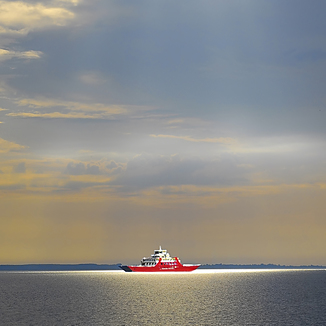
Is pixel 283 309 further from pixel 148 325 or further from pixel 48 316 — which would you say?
pixel 48 316

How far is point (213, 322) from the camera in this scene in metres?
83.4

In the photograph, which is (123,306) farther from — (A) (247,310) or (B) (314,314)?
(B) (314,314)

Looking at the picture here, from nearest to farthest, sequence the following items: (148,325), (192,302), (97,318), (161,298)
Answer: (148,325), (97,318), (192,302), (161,298)

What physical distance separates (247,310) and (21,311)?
44763 millimetres

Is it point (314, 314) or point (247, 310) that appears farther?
point (247, 310)

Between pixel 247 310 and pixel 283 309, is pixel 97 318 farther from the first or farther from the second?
pixel 283 309

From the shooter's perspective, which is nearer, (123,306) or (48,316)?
(48,316)

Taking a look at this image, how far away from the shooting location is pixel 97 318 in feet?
294

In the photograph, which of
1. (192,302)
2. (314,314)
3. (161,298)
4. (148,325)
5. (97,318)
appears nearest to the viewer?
(148,325)

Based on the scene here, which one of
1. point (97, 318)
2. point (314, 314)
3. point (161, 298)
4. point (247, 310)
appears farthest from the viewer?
point (161, 298)

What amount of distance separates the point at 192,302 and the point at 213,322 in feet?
121

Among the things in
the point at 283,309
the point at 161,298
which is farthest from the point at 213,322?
the point at 161,298

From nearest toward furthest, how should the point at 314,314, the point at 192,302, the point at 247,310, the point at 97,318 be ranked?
1. the point at 97,318
2. the point at 314,314
3. the point at 247,310
4. the point at 192,302

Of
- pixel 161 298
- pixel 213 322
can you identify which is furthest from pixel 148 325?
pixel 161 298
